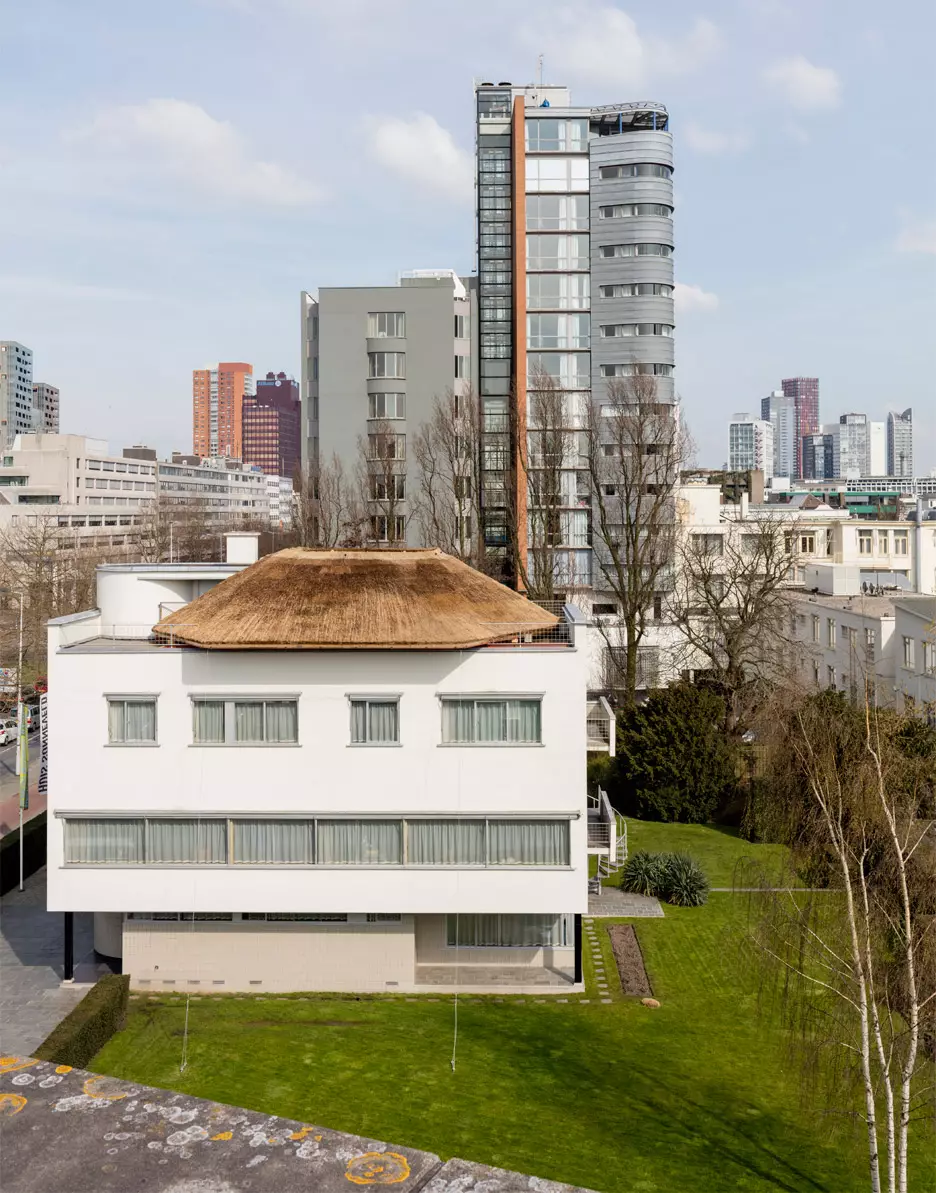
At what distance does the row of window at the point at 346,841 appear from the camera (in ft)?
81.9

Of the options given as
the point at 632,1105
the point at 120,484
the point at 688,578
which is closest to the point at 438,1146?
the point at 632,1105

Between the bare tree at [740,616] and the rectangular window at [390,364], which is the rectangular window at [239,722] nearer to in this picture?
the bare tree at [740,616]

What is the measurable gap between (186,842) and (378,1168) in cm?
2049

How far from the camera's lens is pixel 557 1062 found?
866 inches

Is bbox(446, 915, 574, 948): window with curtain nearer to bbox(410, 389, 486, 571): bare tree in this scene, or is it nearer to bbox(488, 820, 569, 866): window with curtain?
bbox(488, 820, 569, 866): window with curtain

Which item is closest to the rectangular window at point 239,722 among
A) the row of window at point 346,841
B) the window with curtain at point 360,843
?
the row of window at point 346,841

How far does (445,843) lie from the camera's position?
2500 cm

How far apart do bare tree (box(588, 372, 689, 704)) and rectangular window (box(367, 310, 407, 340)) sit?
510 inches

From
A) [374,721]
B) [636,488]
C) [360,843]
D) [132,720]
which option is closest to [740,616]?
[636,488]

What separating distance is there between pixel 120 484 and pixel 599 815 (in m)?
128

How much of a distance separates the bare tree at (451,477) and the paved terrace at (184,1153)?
47.4 m

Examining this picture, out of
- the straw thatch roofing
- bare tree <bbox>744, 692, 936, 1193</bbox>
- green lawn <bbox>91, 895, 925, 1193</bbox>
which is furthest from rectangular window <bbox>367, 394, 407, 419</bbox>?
bare tree <bbox>744, 692, 936, 1193</bbox>

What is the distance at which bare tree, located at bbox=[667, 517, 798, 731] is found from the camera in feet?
155

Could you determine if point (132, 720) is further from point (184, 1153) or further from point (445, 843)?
point (184, 1153)
